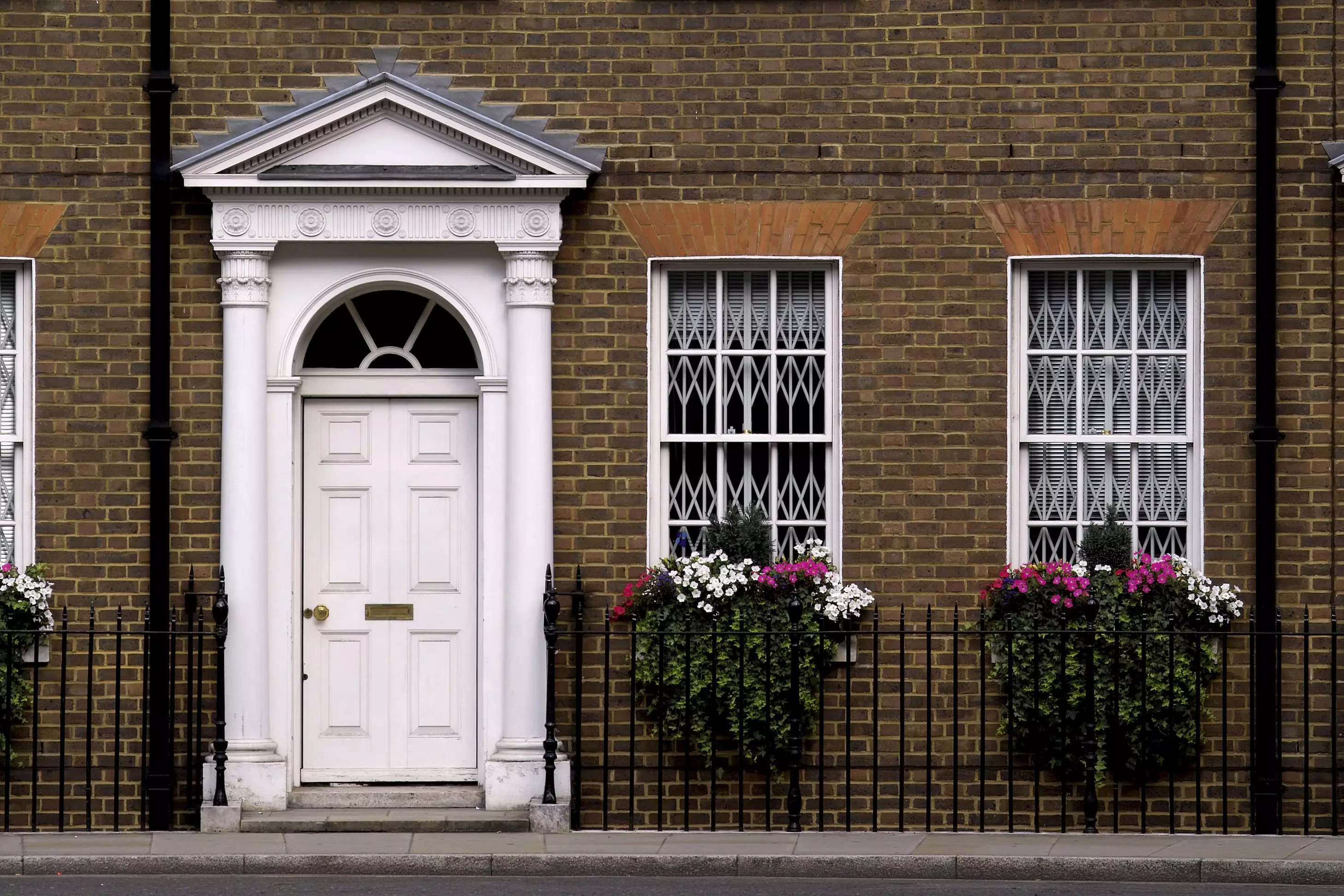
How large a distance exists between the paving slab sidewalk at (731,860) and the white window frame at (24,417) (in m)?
1.89

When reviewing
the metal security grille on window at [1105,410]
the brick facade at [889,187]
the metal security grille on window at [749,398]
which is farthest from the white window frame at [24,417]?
the metal security grille on window at [1105,410]

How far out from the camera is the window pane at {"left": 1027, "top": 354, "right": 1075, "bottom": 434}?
437 inches

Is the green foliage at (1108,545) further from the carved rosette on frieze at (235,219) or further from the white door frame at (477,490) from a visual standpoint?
the carved rosette on frieze at (235,219)

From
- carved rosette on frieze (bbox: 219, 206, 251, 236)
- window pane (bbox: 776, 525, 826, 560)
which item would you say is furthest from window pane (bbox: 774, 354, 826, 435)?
carved rosette on frieze (bbox: 219, 206, 251, 236)

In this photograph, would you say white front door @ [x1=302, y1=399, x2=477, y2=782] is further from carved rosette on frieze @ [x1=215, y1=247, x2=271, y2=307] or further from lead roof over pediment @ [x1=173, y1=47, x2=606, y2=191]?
lead roof over pediment @ [x1=173, y1=47, x2=606, y2=191]

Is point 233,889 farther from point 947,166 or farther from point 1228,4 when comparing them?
point 1228,4

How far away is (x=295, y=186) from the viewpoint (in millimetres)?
10609

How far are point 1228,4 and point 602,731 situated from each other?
17.8 feet

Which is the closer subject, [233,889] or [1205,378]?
[233,889]

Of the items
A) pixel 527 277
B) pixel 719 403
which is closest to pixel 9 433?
pixel 527 277

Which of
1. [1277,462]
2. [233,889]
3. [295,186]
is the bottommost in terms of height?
[233,889]

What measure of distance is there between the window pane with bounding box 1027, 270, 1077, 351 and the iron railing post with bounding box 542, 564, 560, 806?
10.3 ft

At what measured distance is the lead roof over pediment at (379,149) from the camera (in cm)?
1059

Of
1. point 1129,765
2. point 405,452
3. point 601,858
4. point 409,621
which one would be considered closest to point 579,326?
point 405,452
